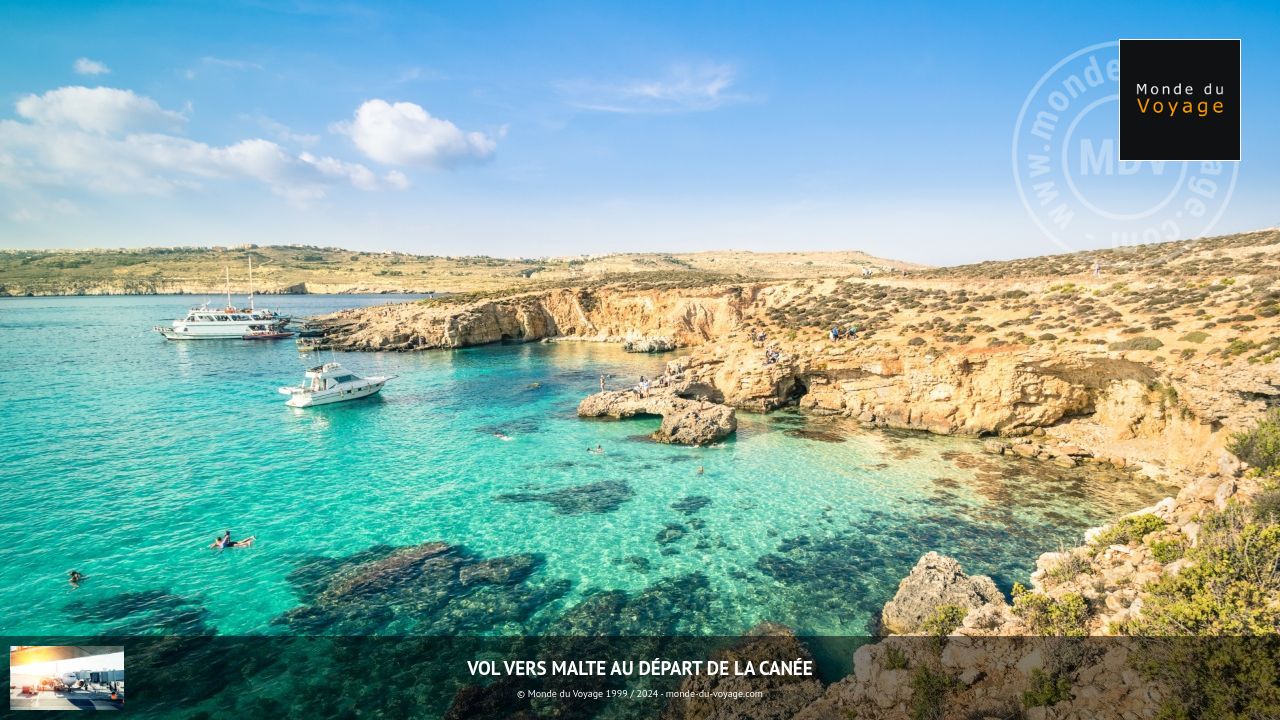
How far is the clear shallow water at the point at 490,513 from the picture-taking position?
41.4 ft

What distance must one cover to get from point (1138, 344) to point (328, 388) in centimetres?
4171

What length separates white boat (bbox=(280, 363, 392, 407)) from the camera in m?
A: 31.9

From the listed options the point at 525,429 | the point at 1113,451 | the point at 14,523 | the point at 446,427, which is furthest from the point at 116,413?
the point at 1113,451

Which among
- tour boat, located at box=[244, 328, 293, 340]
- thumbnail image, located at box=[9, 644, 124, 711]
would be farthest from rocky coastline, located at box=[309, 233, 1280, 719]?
tour boat, located at box=[244, 328, 293, 340]

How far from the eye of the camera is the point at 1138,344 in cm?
2220

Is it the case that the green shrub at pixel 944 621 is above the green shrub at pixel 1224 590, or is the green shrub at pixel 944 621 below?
below

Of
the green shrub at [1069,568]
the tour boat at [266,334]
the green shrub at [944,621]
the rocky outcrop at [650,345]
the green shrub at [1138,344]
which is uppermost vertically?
the tour boat at [266,334]

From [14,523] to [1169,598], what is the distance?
28.8 metres

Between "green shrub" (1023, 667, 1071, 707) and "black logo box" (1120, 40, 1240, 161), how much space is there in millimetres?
16035

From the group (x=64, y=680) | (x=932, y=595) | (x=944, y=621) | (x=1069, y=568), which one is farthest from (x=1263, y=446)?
(x=64, y=680)

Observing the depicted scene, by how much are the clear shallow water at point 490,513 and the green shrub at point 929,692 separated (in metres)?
3.79

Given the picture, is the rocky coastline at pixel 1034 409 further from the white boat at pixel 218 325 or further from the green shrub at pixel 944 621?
the white boat at pixel 218 325

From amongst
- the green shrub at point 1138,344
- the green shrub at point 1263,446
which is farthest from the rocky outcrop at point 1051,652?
the green shrub at point 1138,344

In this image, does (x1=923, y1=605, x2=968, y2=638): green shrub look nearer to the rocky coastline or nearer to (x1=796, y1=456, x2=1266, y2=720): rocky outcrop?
the rocky coastline
